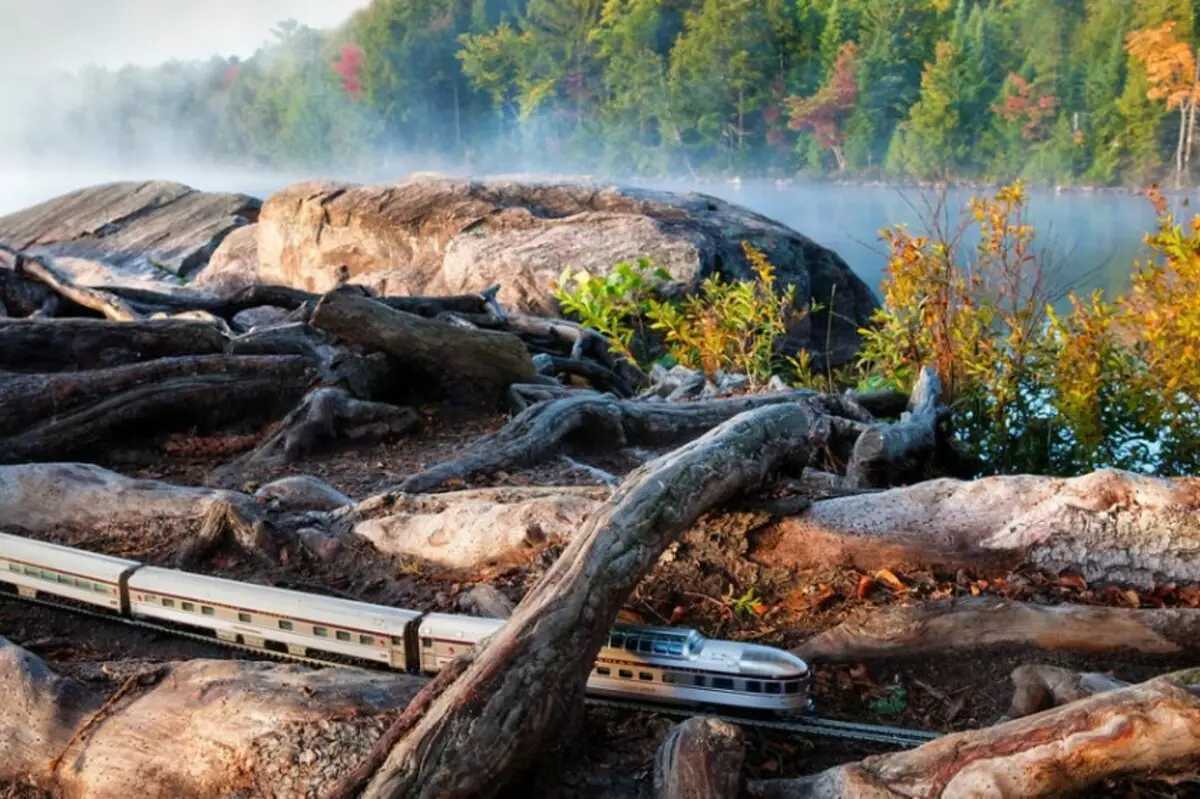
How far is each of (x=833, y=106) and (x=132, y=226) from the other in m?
11.3

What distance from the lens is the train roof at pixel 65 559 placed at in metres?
4.10

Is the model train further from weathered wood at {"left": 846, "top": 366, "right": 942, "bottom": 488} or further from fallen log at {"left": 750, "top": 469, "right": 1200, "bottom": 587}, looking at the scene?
weathered wood at {"left": 846, "top": 366, "right": 942, "bottom": 488}

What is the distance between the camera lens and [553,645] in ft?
8.88

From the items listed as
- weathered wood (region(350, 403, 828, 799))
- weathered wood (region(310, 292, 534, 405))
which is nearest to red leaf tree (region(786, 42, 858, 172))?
weathered wood (region(310, 292, 534, 405))

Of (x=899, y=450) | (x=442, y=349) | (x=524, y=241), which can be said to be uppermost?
(x=442, y=349)

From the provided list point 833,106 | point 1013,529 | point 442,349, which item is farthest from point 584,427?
point 833,106

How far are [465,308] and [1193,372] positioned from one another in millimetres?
5614

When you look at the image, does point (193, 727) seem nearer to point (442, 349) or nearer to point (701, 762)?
point (701, 762)

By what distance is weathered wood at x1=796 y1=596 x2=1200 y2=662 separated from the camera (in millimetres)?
3104

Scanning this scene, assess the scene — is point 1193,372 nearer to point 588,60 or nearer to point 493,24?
point 588,60

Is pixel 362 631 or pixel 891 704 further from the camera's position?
pixel 362 631

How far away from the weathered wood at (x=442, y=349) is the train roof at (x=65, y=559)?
8.04ft

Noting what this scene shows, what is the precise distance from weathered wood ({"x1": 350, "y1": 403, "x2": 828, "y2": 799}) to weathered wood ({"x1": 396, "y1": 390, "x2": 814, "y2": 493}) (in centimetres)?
206

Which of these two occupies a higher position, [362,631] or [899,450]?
[362,631]
